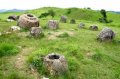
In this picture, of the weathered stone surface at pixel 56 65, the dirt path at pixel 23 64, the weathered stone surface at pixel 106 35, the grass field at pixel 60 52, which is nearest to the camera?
the weathered stone surface at pixel 56 65

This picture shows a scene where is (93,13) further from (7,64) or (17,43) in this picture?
(7,64)

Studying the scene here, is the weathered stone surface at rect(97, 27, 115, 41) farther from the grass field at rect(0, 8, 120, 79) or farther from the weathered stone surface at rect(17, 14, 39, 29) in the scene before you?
the weathered stone surface at rect(17, 14, 39, 29)

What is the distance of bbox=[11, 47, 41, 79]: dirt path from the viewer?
16.7 meters

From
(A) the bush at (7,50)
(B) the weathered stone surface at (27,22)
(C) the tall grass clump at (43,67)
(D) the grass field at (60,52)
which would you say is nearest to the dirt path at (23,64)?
(D) the grass field at (60,52)

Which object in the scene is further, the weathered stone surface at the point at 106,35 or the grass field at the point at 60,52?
the weathered stone surface at the point at 106,35

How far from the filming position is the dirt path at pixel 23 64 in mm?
16730

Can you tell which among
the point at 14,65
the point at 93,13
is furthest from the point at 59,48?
the point at 93,13

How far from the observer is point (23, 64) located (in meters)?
18.0

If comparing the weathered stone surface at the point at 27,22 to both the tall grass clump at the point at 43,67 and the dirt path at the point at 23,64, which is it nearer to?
the dirt path at the point at 23,64

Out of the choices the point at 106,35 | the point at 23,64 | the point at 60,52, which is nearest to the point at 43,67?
the point at 23,64

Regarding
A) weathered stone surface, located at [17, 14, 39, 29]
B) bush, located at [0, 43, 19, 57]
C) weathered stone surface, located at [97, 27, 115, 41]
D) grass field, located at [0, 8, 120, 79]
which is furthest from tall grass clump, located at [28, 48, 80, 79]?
weathered stone surface, located at [17, 14, 39, 29]

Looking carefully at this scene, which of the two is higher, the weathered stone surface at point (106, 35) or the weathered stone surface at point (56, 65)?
the weathered stone surface at point (56, 65)

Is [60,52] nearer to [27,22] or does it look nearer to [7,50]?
[7,50]

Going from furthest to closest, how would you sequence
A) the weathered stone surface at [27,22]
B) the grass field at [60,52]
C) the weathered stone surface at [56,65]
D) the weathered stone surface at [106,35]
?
the weathered stone surface at [27,22] < the weathered stone surface at [106,35] < the grass field at [60,52] < the weathered stone surface at [56,65]
